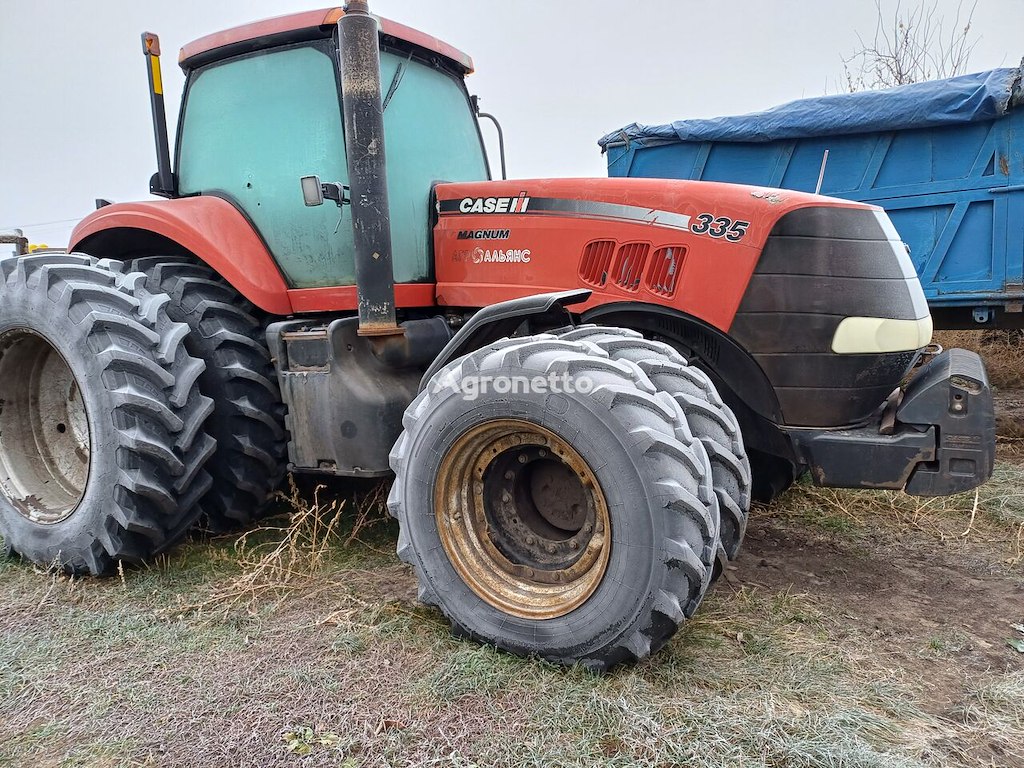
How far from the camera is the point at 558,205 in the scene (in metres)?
3.30

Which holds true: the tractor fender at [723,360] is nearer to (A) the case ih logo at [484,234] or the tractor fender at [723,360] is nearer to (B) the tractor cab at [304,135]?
(A) the case ih logo at [484,234]

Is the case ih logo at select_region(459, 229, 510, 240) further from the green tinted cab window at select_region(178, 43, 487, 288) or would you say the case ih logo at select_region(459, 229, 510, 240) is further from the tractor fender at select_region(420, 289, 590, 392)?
the tractor fender at select_region(420, 289, 590, 392)

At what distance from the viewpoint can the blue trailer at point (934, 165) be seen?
213 inches

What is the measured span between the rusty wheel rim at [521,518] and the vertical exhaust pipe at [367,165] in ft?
2.85

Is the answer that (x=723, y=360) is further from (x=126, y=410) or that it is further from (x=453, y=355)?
(x=126, y=410)

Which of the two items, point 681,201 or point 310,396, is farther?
point 310,396

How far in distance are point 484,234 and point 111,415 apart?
1.79 metres

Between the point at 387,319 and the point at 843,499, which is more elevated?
the point at 387,319

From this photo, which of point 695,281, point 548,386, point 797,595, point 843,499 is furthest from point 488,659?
point 843,499

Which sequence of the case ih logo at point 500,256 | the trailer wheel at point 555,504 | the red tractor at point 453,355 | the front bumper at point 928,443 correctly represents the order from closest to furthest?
the trailer wheel at point 555,504 < the red tractor at point 453,355 < the front bumper at point 928,443 < the case ih logo at point 500,256

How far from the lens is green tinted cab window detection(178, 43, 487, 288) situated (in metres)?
3.46

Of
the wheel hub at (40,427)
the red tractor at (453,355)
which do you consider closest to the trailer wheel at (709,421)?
the red tractor at (453,355)

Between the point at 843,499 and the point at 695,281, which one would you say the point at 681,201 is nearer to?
the point at 695,281

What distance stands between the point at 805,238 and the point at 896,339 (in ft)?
1.76
